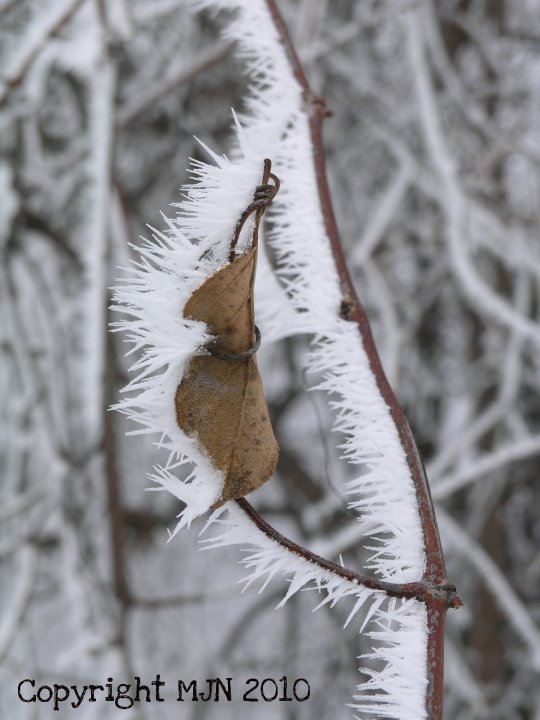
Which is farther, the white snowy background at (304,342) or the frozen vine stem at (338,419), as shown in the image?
the white snowy background at (304,342)

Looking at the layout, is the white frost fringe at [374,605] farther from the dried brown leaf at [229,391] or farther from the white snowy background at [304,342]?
the white snowy background at [304,342]

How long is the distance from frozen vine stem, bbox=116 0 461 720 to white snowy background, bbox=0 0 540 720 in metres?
0.61

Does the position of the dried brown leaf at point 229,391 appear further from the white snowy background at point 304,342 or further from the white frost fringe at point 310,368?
the white snowy background at point 304,342

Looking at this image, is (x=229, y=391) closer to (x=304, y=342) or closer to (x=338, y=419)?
(x=338, y=419)

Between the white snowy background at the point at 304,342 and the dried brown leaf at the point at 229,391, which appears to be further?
the white snowy background at the point at 304,342

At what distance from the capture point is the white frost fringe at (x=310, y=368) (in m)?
0.26

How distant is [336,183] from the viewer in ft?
4.74

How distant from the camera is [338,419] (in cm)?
34

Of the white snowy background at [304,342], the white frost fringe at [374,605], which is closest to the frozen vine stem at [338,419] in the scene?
the white frost fringe at [374,605]

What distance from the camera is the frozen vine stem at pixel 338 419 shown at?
26 cm

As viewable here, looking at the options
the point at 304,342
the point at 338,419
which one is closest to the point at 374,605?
the point at 338,419

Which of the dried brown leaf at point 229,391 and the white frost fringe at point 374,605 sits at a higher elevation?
the dried brown leaf at point 229,391

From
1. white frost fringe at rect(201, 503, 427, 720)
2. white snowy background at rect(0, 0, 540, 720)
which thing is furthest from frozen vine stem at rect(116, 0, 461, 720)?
white snowy background at rect(0, 0, 540, 720)

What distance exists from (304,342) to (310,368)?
0.70 m
